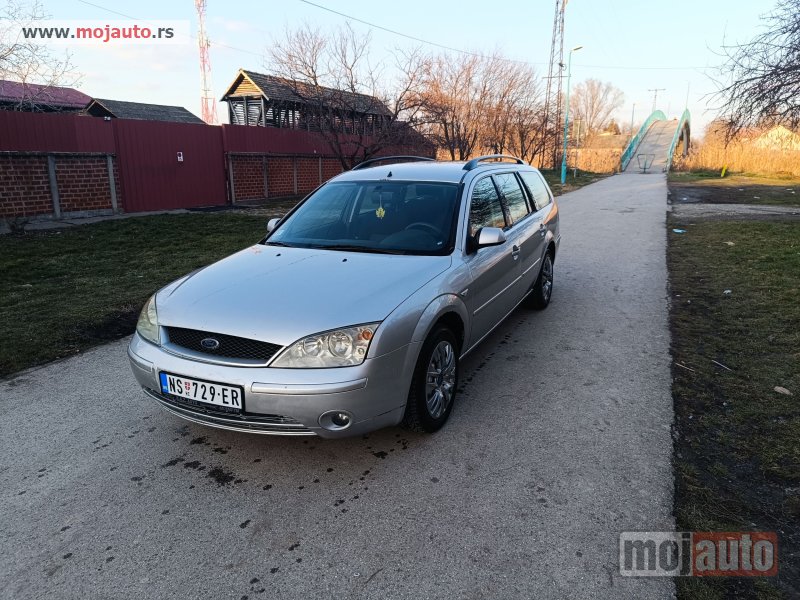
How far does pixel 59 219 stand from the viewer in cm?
1286

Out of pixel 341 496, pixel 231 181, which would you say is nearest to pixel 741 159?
pixel 231 181

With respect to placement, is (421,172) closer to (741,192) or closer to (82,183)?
(82,183)

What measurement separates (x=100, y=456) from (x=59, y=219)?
11921mm

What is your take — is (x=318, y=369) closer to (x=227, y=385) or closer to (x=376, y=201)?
(x=227, y=385)

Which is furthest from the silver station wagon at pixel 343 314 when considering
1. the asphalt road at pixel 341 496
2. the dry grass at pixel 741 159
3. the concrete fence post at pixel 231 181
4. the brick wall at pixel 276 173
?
the dry grass at pixel 741 159

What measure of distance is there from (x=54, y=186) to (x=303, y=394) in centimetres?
1298

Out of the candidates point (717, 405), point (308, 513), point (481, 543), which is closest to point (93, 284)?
point (308, 513)

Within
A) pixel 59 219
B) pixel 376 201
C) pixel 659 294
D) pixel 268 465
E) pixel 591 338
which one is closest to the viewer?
pixel 268 465

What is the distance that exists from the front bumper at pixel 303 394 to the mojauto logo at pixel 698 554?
133 cm

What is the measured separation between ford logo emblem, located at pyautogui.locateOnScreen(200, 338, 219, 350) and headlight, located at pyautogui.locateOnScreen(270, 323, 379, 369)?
364 millimetres

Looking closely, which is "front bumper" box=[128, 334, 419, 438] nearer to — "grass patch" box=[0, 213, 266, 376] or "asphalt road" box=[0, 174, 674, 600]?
"asphalt road" box=[0, 174, 674, 600]

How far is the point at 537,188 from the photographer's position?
615 cm

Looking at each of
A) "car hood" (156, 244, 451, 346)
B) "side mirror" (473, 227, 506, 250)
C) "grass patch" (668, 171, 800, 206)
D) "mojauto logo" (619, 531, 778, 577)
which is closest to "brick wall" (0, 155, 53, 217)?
"car hood" (156, 244, 451, 346)

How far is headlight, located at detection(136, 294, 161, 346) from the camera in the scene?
316 cm
